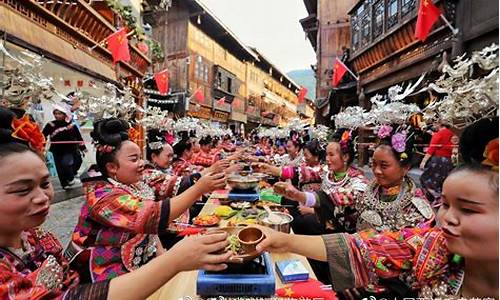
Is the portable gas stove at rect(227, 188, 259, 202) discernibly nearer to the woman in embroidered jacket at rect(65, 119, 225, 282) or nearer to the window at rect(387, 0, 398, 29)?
the woman in embroidered jacket at rect(65, 119, 225, 282)

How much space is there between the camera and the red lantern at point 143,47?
1306 cm

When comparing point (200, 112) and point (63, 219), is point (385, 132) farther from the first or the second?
point (200, 112)

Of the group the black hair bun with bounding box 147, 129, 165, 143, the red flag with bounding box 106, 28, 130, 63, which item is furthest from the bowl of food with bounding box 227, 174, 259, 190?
the red flag with bounding box 106, 28, 130, 63

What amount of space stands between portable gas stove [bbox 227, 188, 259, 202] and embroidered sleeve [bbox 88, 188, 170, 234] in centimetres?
187

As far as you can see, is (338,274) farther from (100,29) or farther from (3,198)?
(100,29)

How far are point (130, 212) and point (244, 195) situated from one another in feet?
6.56

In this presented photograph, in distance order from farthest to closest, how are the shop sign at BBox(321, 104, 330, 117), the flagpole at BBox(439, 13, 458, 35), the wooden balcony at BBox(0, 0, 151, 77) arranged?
the shop sign at BBox(321, 104, 330, 117) < the flagpole at BBox(439, 13, 458, 35) < the wooden balcony at BBox(0, 0, 151, 77)

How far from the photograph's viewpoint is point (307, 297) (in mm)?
1639

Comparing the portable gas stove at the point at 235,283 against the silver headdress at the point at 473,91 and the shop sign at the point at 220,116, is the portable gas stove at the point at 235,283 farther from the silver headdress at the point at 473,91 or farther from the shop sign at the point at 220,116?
the shop sign at the point at 220,116

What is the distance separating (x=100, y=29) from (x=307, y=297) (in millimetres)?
9922

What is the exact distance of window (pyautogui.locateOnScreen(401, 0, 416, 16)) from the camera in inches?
329

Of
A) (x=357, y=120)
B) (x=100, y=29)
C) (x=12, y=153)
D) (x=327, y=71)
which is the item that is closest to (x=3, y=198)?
(x=12, y=153)

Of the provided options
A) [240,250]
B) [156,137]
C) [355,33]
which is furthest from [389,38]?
[240,250]

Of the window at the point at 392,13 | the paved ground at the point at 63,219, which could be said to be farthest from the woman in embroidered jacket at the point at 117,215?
the window at the point at 392,13
